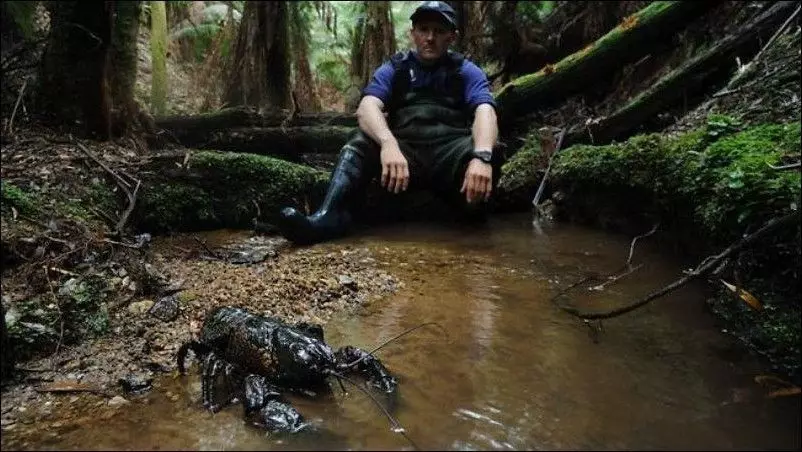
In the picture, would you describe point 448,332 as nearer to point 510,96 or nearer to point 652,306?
point 652,306

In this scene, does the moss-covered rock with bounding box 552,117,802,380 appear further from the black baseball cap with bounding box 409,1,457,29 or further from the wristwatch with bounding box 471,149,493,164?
the black baseball cap with bounding box 409,1,457,29

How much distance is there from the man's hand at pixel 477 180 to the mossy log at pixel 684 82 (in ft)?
6.27

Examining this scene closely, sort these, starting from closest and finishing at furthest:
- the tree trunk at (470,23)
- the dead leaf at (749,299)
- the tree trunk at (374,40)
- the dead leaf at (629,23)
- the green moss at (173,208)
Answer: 1. the dead leaf at (749,299)
2. the green moss at (173,208)
3. the dead leaf at (629,23)
4. the tree trunk at (374,40)
5. the tree trunk at (470,23)

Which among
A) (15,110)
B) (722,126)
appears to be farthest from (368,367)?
(15,110)

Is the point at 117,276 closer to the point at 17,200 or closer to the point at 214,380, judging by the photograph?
the point at 17,200

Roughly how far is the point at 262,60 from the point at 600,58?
398cm

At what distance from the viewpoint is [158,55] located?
7.44m

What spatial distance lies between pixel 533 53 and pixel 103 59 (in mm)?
5553

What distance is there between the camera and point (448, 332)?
110 inches

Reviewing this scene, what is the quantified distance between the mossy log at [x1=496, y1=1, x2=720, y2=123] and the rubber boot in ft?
8.03

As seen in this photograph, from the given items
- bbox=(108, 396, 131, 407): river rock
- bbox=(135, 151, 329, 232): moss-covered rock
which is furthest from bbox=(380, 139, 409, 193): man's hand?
bbox=(108, 396, 131, 407): river rock

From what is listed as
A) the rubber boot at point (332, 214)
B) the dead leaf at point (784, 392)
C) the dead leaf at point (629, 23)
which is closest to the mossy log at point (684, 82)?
the dead leaf at point (629, 23)

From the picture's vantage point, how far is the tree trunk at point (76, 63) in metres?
3.94

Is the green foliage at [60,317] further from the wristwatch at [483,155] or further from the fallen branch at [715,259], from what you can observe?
the wristwatch at [483,155]
